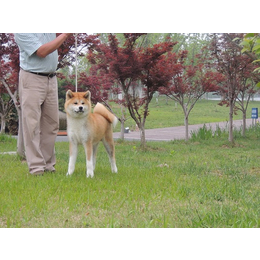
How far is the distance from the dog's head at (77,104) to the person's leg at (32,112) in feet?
1.48

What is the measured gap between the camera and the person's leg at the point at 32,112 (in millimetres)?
4324

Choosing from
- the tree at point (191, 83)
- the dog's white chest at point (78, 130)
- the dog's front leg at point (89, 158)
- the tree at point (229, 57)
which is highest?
the tree at point (229, 57)

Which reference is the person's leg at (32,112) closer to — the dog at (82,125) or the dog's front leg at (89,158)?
the dog at (82,125)

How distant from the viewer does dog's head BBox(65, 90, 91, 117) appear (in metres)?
4.11

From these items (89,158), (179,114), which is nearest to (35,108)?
(89,158)

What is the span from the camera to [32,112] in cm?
434

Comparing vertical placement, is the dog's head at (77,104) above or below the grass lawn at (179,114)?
above

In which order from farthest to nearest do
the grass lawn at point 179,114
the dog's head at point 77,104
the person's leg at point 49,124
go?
1. the grass lawn at point 179,114
2. the person's leg at point 49,124
3. the dog's head at point 77,104

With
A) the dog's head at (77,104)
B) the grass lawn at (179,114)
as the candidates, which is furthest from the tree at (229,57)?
the grass lawn at (179,114)

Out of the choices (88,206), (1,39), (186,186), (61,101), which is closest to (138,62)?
(1,39)

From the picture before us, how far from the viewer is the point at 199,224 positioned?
2.60 m

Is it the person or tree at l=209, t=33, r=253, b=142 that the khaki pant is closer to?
the person

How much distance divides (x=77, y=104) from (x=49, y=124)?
2.52 feet

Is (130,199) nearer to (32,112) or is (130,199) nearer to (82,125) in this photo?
(82,125)
